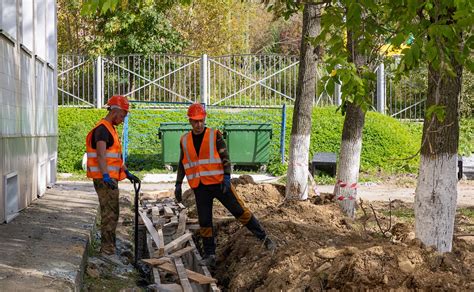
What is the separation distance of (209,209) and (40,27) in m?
6.91

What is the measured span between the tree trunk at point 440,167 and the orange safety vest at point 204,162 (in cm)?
257

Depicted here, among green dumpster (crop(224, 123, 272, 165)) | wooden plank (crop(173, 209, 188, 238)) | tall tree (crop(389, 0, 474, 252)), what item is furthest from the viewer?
green dumpster (crop(224, 123, 272, 165))

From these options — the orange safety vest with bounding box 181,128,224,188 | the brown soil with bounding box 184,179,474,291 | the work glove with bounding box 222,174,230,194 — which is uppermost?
the orange safety vest with bounding box 181,128,224,188

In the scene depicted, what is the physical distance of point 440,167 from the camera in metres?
8.49

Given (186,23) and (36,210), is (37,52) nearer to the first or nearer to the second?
(36,210)

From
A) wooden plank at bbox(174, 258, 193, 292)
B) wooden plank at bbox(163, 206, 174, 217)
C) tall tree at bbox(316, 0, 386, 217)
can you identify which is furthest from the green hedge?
wooden plank at bbox(174, 258, 193, 292)

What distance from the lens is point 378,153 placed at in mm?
25703

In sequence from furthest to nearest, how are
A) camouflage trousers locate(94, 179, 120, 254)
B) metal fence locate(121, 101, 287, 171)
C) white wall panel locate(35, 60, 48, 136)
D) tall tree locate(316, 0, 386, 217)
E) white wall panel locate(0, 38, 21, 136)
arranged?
metal fence locate(121, 101, 287, 171), white wall panel locate(35, 60, 48, 136), white wall panel locate(0, 38, 21, 136), camouflage trousers locate(94, 179, 120, 254), tall tree locate(316, 0, 386, 217)

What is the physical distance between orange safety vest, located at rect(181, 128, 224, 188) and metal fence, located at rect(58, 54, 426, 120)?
18.2 meters

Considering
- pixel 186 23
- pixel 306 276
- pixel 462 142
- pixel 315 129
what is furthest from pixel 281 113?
pixel 306 276

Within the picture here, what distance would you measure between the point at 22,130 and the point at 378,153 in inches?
603

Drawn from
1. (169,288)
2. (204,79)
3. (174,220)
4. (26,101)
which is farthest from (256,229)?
(204,79)

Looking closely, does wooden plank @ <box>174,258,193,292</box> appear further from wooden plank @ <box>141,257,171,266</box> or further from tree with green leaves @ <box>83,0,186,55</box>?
tree with green leaves @ <box>83,0,186,55</box>

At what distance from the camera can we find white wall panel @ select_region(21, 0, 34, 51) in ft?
43.6
